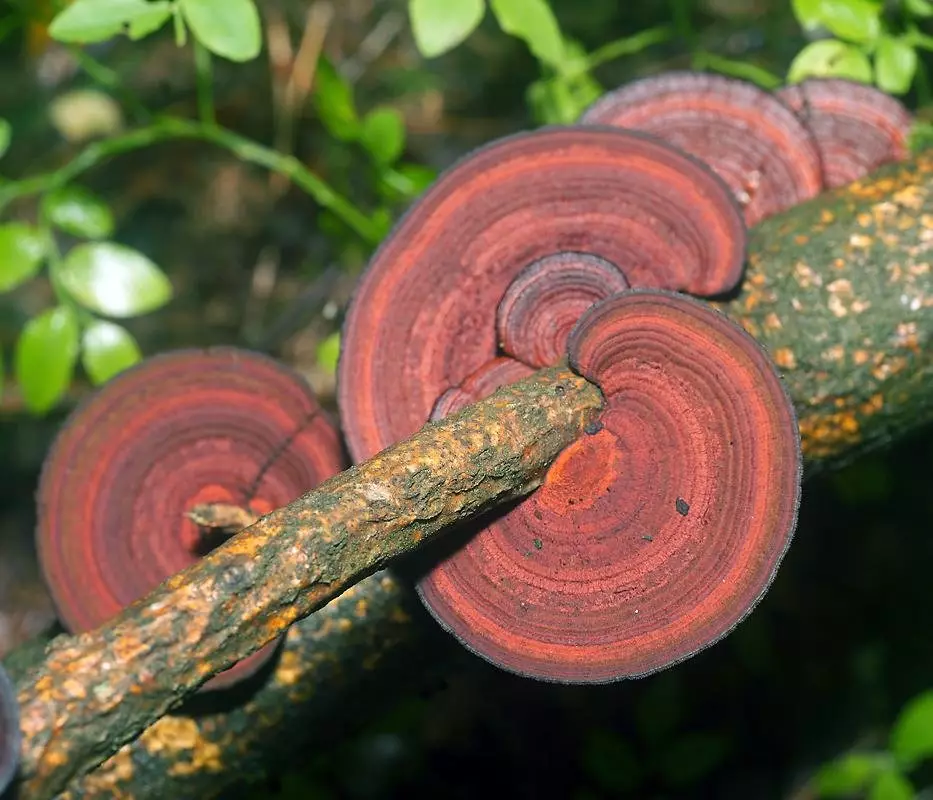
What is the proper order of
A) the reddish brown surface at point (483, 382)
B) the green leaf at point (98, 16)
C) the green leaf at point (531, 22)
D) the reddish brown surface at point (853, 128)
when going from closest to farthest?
the reddish brown surface at point (483, 382), the green leaf at point (98, 16), the green leaf at point (531, 22), the reddish brown surface at point (853, 128)

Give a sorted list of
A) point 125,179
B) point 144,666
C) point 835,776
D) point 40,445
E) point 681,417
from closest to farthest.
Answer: point 144,666
point 681,417
point 835,776
point 40,445
point 125,179

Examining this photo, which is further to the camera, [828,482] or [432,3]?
[828,482]

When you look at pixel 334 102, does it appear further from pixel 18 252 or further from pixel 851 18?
pixel 851 18

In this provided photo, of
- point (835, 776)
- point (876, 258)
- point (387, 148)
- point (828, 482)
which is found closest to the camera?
point (876, 258)

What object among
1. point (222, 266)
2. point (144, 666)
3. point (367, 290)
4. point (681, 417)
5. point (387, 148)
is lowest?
point (681, 417)

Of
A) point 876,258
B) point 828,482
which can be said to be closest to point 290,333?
point 828,482

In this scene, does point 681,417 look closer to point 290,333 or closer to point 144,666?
point 144,666

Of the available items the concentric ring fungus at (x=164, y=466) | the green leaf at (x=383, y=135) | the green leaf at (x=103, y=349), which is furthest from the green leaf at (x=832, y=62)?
the green leaf at (x=103, y=349)

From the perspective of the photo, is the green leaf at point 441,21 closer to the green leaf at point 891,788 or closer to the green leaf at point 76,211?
the green leaf at point 76,211
